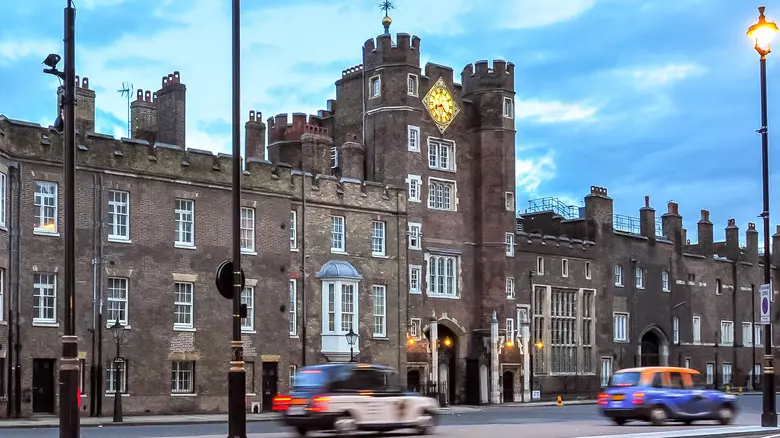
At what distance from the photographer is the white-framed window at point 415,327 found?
55344mm

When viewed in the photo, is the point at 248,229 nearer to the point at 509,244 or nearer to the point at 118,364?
the point at 118,364

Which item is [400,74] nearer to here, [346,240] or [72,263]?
[346,240]

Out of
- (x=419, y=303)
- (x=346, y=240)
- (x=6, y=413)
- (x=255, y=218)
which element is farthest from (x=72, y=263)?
(x=419, y=303)

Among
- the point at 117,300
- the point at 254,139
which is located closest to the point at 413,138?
the point at 254,139

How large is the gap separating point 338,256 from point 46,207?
579 inches

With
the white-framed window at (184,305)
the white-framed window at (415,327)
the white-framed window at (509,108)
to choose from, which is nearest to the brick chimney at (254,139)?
the white-framed window at (184,305)

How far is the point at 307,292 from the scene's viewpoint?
49.7 meters

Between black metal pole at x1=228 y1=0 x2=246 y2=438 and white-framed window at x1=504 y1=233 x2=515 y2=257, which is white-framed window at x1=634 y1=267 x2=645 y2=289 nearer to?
white-framed window at x1=504 y1=233 x2=515 y2=257

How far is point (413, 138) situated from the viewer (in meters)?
56.8

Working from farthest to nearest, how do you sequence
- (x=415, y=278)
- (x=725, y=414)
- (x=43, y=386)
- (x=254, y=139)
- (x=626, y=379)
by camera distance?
(x=415, y=278)
(x=254, y=139)
(x=43, y=386)
(x=626, y=379)
(x=725, y=414)

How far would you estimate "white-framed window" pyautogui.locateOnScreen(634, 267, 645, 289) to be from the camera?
237 ft

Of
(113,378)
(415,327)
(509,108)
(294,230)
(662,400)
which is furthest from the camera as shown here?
(509,108)

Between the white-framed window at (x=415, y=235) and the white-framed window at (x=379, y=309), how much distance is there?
3524 millimetres

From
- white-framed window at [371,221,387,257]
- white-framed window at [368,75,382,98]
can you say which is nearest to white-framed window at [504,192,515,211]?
white-framed window at [368,75,382,98]
